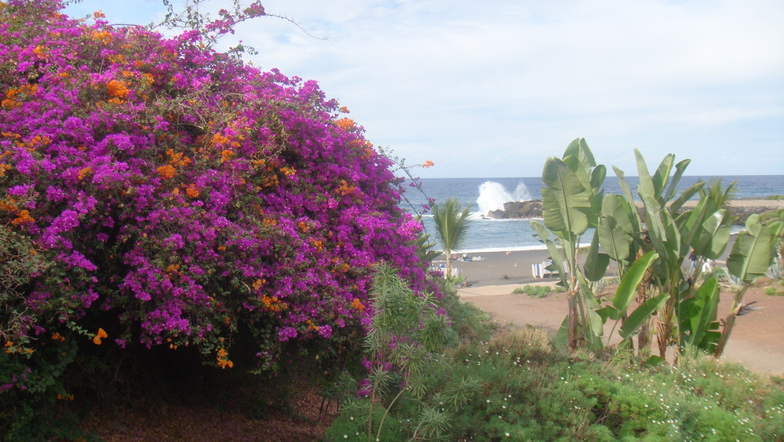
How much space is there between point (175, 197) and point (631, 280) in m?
5.26

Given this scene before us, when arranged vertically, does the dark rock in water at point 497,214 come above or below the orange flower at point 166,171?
below

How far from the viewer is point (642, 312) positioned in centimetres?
732

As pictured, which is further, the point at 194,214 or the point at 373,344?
the point at 194,214

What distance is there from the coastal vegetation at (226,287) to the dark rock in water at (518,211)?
52.5 metres

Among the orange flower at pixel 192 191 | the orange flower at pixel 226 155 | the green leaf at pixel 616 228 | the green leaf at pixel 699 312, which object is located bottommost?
the green leaf at pixel 699 312

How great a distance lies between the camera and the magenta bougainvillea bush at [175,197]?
4.11m

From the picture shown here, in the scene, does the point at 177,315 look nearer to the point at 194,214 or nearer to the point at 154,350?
the point at 194,214

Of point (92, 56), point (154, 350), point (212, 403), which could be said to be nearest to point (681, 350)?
point (212, 403)

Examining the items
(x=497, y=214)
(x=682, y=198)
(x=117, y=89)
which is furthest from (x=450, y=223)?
(x=497, y=214)

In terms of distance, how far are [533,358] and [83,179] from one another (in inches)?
159

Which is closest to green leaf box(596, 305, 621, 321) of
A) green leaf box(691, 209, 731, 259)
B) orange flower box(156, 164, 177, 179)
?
green leaf box(691, 209, 731, 259)

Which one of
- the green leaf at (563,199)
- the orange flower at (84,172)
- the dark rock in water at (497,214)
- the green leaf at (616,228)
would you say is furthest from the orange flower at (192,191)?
the dark rock in water at (497,214)

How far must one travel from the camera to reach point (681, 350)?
8.10 m

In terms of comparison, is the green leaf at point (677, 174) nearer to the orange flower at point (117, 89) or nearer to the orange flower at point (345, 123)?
the orange flower at point (345, 123)
